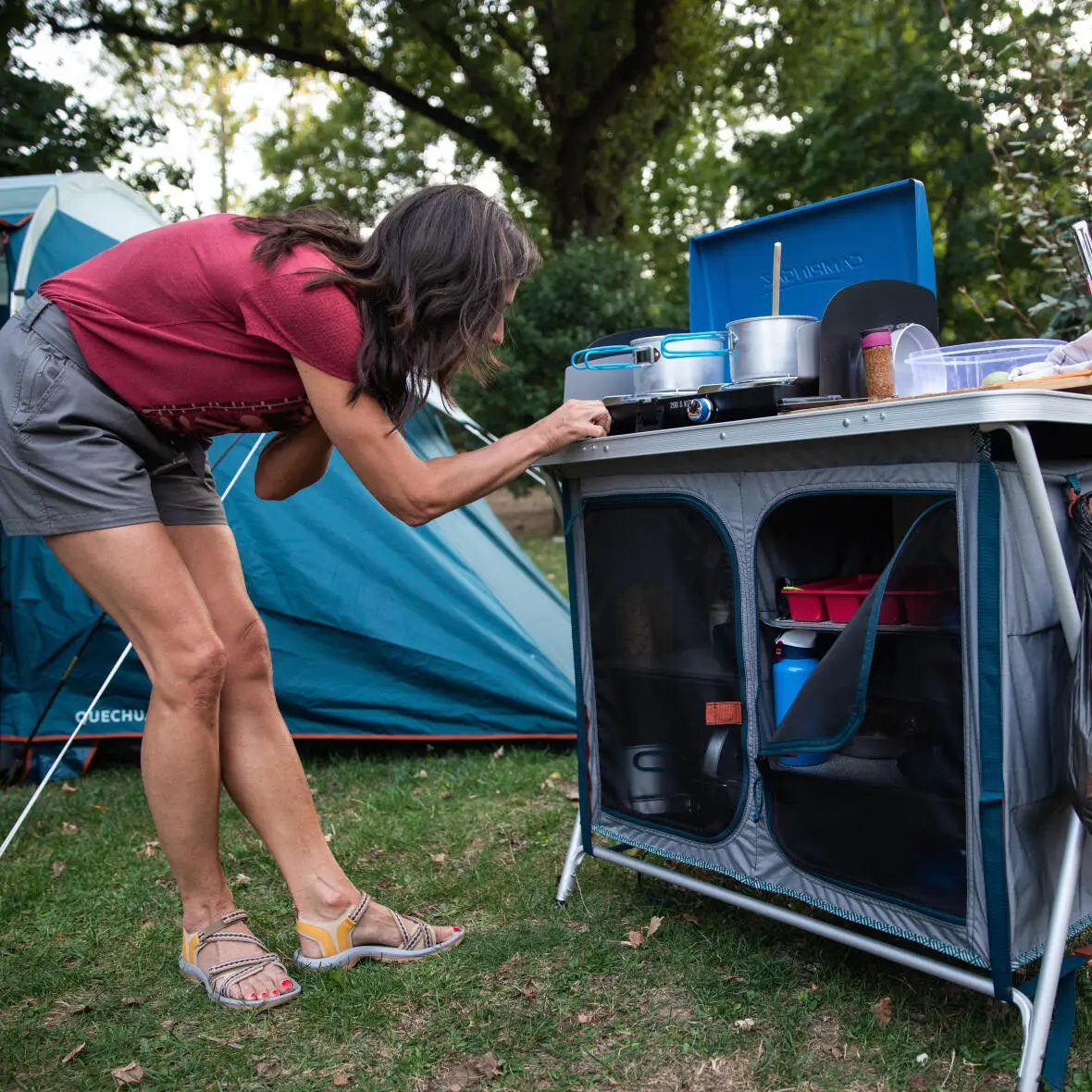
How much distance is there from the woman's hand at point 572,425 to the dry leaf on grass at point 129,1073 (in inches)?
47.7

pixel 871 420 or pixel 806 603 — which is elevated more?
pixel 871 420

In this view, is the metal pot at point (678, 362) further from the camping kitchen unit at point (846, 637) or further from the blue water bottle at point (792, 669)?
the blue water bottle at point (792, 669)

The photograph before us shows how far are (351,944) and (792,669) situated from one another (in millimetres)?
988

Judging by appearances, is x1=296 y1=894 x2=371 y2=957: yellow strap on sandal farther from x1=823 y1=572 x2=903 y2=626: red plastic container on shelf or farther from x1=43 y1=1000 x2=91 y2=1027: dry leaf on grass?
x1=823 y1=572 x2=903 y2=626: red plastic container on shelf

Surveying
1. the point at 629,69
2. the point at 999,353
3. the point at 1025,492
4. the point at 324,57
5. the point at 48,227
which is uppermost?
the point at 324,57

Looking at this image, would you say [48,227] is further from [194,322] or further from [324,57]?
[324,57]

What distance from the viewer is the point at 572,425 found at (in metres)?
1.93

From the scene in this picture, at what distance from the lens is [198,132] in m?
20.1

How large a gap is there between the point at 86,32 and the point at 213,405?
9369 mm

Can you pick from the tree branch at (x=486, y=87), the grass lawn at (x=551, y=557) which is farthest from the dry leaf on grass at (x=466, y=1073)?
the tree branch at (x=486, y=87)

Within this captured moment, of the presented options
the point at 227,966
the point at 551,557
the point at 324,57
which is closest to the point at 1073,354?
the point at 227,966

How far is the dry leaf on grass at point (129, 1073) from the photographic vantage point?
1.69 metres

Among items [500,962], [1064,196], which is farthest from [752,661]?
[1064,196]

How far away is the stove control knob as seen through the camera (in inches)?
73.8
